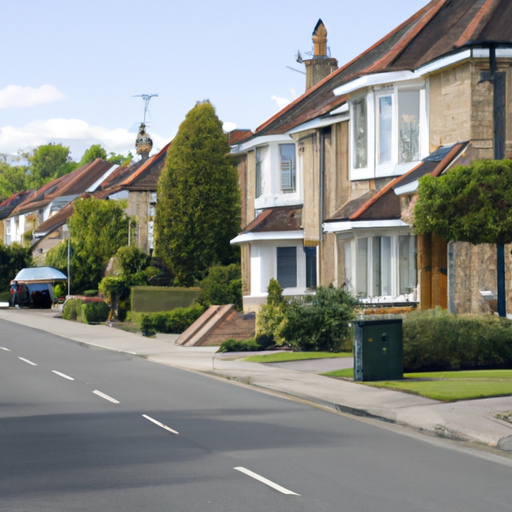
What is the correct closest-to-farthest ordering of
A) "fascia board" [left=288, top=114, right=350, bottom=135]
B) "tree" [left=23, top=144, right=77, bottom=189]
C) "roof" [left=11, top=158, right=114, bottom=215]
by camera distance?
"fascia board" [left=288, top=114, right=350, bottom=135]
"roof" [left=11, top=158, right=114, bottom=215]
"tree" [left=23, top=144, right=77, bottom=189]

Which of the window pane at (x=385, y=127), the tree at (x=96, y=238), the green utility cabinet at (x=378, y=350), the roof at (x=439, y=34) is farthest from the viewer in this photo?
the tree at (x=96, y=238)

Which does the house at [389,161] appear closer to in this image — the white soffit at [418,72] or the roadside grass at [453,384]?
the white soffit at [418,72]

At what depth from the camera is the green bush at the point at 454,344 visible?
68.2 ft

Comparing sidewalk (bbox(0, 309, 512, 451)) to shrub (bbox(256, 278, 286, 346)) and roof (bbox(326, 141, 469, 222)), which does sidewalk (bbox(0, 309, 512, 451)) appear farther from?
roof (bbox(326, 141, 469, 222))

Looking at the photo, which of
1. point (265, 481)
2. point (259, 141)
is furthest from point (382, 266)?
point (265, 481)

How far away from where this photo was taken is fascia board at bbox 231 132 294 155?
120 ft

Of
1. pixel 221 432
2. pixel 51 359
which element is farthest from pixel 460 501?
pixel 51 359

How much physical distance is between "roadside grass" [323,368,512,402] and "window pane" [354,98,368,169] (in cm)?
1048

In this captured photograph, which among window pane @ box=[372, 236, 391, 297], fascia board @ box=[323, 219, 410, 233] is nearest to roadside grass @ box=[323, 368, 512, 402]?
fascia board @ box=[323, 219, 410, 233]

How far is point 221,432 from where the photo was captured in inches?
506

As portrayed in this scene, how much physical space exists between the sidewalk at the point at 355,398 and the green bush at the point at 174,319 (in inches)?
178

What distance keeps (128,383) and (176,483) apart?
10368 millimetres

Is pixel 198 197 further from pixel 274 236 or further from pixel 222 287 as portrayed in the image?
pixel 274 236

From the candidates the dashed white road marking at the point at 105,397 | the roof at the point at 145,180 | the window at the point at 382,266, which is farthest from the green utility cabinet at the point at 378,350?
the roof at the point at 145,180
